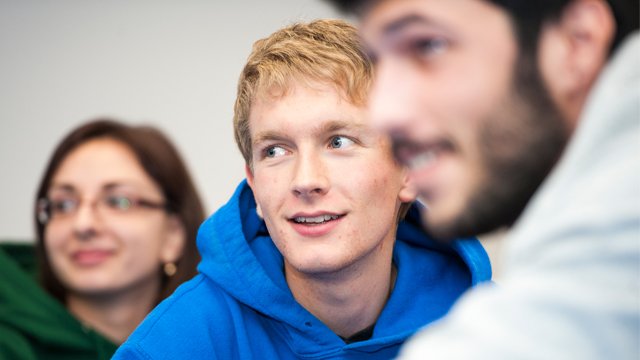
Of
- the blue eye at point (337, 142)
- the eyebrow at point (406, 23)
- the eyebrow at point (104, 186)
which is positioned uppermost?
the eyebrow at point (406, 23)

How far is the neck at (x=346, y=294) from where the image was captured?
1.81m

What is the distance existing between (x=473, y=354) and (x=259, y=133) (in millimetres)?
1146

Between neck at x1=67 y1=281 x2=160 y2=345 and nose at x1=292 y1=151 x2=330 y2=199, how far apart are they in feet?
4.89

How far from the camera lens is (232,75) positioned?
12.7 ft

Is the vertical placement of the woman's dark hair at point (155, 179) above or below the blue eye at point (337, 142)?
below

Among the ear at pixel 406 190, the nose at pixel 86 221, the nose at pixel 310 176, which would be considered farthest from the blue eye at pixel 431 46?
the nose at pixel 86 221

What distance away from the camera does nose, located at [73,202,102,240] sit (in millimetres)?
2838

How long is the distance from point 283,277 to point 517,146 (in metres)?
1.09

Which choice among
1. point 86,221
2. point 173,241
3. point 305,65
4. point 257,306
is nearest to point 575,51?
point 305,65

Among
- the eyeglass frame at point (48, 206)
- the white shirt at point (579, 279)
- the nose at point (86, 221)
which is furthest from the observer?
the eyeglass frame at point (48, 206)

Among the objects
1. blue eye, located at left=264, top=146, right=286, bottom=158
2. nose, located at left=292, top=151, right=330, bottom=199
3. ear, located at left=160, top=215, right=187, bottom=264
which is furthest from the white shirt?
ear, located at left=160, top=215, right=187, bottom=264

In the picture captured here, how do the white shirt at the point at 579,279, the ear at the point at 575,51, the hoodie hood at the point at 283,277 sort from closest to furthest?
the white shirt at the point at 579,279 < the ear at the point at 575,51 < the hoodie hood at the point at 283,277

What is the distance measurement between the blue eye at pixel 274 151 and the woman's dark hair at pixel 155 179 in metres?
1.32

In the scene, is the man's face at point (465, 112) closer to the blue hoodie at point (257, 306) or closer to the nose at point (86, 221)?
the blue hoodie at point (257, 306)
